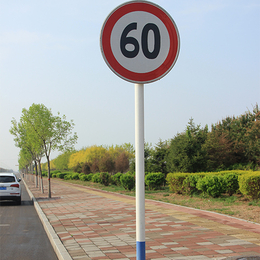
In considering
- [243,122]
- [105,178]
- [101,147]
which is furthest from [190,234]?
[101,147]

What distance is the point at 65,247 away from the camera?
5996 mm

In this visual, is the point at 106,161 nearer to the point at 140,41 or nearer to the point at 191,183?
the point at 191,183

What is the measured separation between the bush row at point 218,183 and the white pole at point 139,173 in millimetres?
9377

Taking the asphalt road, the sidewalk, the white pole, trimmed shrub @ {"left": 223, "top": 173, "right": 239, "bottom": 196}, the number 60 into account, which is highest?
the number 60

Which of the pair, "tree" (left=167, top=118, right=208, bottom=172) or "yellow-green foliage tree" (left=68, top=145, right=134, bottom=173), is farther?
"yellow-green foliage tree" (left=68, top=145, right=134, bottom=173)

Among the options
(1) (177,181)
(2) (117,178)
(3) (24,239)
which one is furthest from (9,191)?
(2) (117,178)

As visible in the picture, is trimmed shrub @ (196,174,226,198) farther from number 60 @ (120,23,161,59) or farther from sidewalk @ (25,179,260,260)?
number 60 @ (120,23,161,59)

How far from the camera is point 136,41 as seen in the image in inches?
107

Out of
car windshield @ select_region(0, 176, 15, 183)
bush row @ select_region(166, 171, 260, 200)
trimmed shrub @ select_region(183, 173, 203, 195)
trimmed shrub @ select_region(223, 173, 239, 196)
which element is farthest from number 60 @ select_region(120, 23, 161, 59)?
car windshield @ select_region(0, 176, 15, 183)

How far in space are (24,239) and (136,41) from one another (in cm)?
656

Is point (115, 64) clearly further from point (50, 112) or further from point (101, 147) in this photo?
point (101, 147)

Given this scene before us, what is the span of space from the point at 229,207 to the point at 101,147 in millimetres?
47452

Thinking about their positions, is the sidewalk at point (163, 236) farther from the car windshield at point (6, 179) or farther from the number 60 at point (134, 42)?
the car windshield at point (6, 179)

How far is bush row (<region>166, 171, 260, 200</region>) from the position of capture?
11094 millimetres
